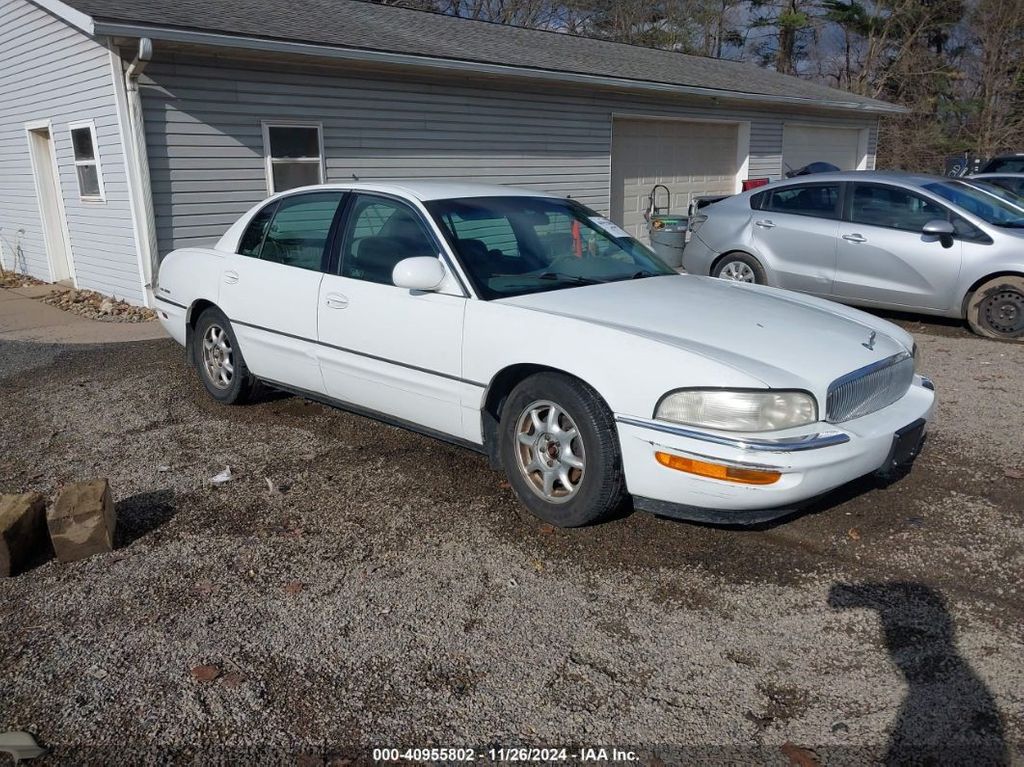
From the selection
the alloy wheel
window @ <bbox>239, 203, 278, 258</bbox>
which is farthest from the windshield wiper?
the alloy wheel

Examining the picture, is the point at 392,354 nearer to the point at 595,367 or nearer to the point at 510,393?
the point at 510,393

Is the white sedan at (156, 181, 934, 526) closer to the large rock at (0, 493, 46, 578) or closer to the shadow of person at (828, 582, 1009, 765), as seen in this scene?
the shadow of person at (828, 582, 1009, 765)

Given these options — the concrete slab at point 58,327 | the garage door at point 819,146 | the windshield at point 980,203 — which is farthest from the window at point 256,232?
the garage door at point 819,146

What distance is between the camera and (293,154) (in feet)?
33.7

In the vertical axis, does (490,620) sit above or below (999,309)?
below

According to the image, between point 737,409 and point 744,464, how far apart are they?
0.22 m

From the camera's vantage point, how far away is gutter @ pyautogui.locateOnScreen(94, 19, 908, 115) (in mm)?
8328

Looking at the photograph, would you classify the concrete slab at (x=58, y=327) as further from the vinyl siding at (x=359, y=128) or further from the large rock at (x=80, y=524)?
the large rock at (x=80, y=524)

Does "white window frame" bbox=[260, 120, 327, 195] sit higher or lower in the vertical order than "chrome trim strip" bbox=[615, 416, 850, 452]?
higher

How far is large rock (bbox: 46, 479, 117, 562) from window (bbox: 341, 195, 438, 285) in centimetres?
176

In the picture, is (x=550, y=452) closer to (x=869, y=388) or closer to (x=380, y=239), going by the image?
(x=869, y=388)

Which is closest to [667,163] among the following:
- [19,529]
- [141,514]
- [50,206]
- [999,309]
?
[999,309]

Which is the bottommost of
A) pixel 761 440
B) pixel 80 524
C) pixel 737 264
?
pixel 80 524

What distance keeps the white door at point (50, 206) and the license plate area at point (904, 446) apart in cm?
1114
